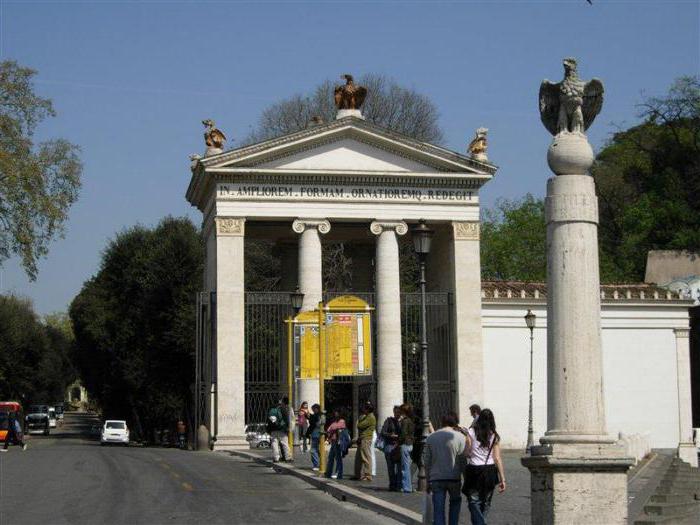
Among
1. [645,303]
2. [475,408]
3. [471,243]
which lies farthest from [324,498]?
[645,303]

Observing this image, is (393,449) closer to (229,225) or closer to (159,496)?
(159,496)

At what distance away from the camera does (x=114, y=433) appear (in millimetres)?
64625

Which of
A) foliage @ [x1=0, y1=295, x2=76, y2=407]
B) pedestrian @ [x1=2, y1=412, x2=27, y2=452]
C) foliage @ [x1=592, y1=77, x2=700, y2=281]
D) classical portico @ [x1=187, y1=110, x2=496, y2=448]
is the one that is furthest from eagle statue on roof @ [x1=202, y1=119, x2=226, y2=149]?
foliage @ [x1=0, y1=295, x2=76, y2=407]

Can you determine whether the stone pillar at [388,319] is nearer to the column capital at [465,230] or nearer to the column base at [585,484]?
the column capital at [465,230]

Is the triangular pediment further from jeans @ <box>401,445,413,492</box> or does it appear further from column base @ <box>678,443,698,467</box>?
jeans @ <box>401,445,413,492</box>

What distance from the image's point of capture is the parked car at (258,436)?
157 ft

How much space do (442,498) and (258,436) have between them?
3623cm

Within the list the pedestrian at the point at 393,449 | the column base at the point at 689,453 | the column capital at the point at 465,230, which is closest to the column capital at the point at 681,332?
the column base at the point at 689,453

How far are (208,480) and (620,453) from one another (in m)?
15.2

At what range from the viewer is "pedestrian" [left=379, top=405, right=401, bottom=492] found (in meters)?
23.4

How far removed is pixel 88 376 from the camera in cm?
7831

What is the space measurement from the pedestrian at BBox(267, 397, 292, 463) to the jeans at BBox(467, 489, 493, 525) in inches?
636

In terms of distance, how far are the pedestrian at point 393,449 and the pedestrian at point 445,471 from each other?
7.92 meters

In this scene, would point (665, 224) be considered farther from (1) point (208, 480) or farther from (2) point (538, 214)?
(1) point (208, 480)
